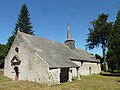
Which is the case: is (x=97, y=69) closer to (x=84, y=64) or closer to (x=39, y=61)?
(x=84, y=64)

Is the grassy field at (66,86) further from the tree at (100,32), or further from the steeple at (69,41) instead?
the tree at (100,32)

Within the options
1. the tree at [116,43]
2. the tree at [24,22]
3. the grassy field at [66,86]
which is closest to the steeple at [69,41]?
the tree at [116,43]

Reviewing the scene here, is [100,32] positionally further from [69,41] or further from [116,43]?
[116,43]

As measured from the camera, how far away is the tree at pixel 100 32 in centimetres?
4716

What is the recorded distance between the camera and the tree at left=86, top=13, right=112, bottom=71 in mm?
47156

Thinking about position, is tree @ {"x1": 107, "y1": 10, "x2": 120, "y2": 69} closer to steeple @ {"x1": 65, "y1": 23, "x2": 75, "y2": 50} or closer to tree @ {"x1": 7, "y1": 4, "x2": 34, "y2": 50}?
steeple @ {"x1": 65, "y1": 23, "x2": 75, "y2": 50}

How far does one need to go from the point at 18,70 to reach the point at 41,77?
457 centimetres

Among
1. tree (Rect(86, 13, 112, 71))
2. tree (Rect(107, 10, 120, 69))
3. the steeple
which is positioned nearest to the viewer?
tree (Rect(107, 10, 120, 69))

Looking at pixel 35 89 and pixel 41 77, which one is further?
pixel 41 77

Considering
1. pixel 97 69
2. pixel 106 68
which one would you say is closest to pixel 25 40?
pixel 97 69

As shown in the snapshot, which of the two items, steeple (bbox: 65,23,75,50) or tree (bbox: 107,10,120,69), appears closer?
tree (bbox: 107,10,120,69)

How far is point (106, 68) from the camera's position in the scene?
4572 centimetres

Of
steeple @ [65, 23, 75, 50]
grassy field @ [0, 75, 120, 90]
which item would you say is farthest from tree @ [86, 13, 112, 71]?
grassy field @ [0, 75, 120, 90]

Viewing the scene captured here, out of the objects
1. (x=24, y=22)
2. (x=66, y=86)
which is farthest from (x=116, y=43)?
(x=24, y=22)
